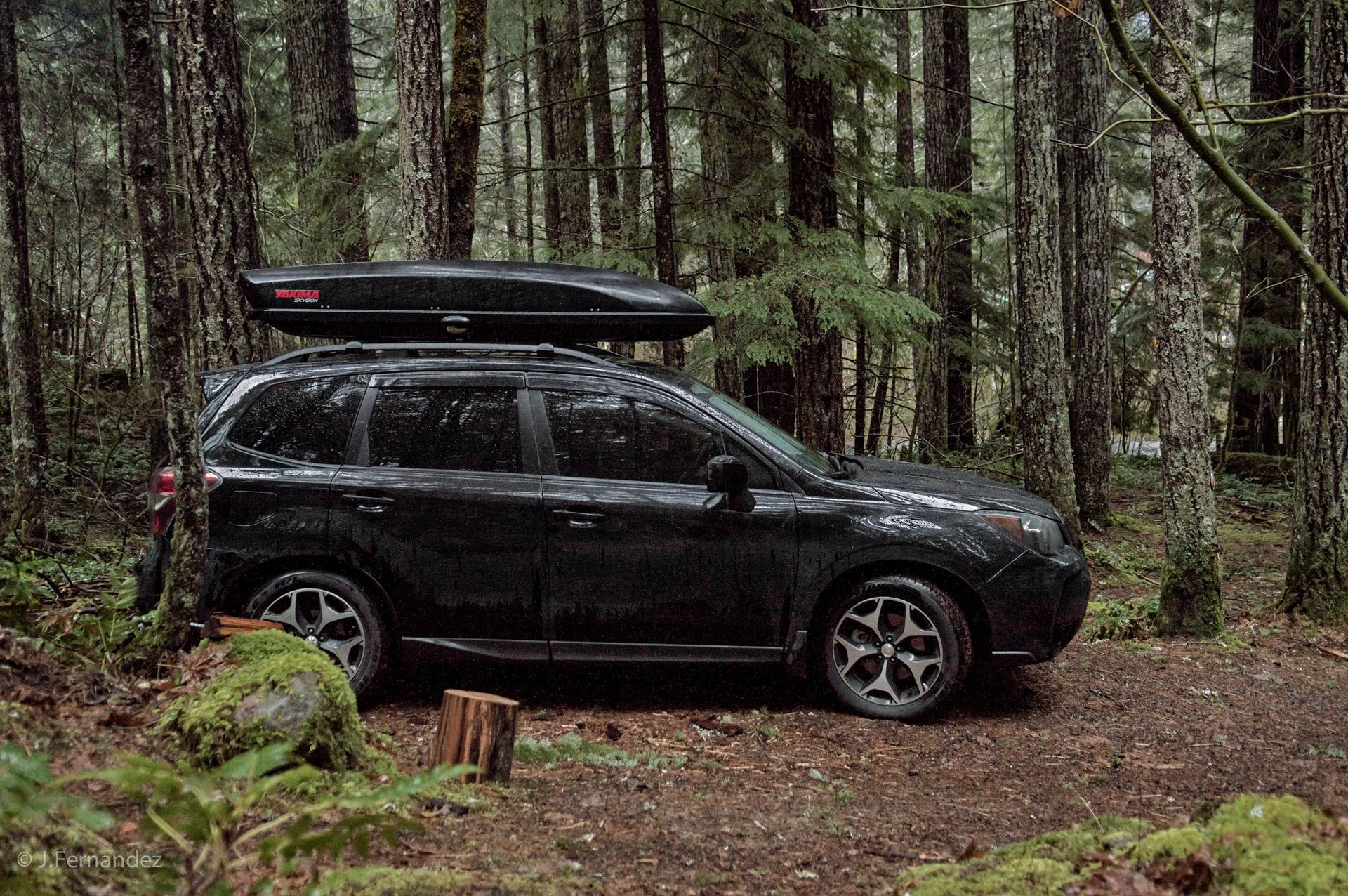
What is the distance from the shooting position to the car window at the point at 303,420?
582 centimetres

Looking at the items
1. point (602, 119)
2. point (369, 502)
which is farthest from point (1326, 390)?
point (602, 119)

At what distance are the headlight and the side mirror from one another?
1416mm

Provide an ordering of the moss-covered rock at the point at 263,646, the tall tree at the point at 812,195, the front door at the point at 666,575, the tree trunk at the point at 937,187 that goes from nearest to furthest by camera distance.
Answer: the moss-covered rock at the point at 263,646, the front door at the point at 666,575, the tall tree at the point at 812,195, the tree trunk at the point at 937,187

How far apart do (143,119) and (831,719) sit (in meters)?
4.82

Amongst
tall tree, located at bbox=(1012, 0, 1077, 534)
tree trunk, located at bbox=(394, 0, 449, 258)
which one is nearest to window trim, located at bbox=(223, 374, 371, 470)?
tree trunk, located at bbox=(394, 0, 449, 258)

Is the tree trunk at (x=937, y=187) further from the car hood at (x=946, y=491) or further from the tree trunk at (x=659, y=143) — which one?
the car hood at (x=946, y=491)

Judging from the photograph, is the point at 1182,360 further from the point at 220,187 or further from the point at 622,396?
the point at 220,187

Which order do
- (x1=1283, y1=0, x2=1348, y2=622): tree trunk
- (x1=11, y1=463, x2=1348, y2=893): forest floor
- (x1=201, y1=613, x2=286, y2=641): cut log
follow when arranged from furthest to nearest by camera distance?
1. (x1=1283, y1=0, x2=1348, y2=622): tree trunk
2. (x1=201, y1=613, x2=286, y2=641): cut log
3. (x1=11, y1=463, x2=1348, y2=893): forest floor

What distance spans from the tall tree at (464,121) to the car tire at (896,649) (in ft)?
17.1

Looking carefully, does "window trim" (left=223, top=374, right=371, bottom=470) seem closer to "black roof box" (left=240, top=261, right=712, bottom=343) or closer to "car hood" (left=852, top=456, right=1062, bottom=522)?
"black roof box" (left=240, top=261, right=712, bottom=343)

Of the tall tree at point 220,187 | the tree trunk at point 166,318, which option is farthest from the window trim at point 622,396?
the tall tree at point 220,187

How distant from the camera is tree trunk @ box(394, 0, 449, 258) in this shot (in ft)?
27.3

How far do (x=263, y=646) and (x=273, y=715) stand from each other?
0.73 meters

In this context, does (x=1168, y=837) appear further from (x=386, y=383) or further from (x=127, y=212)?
(x=127, y=212)
